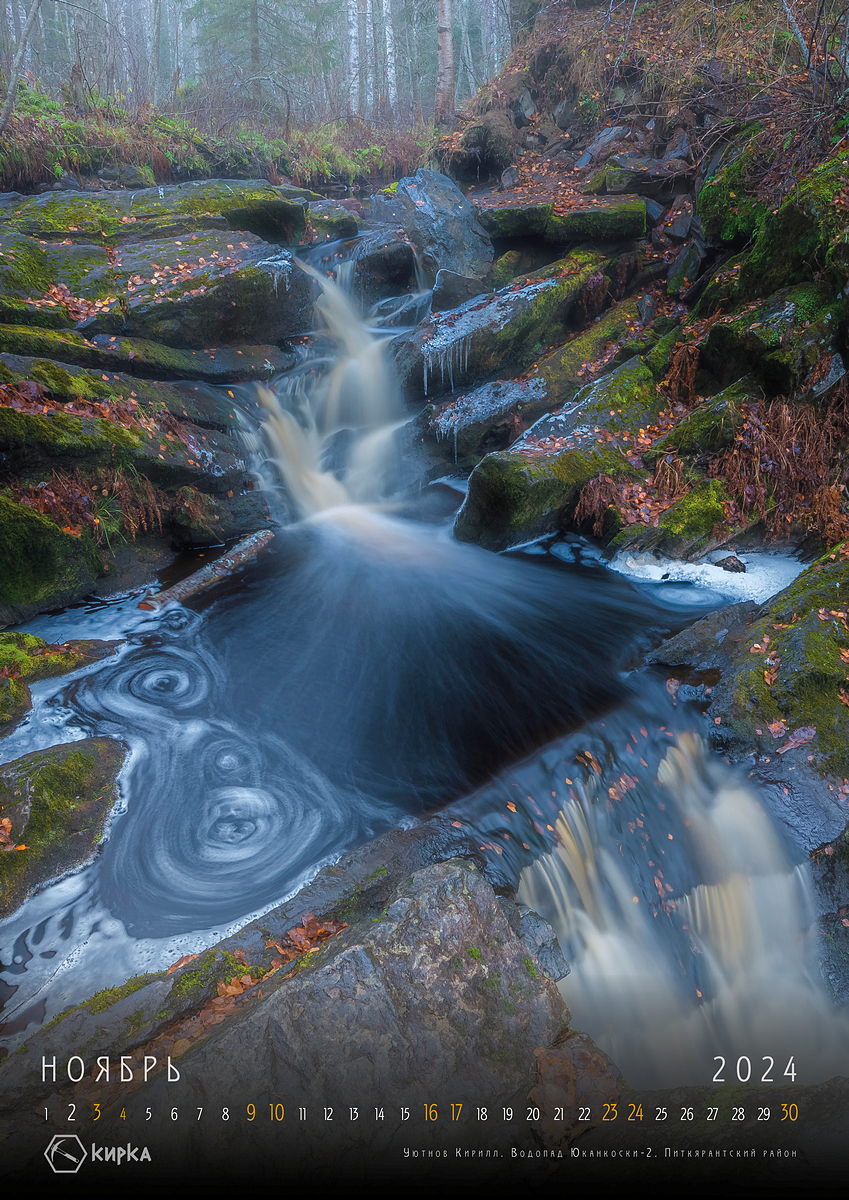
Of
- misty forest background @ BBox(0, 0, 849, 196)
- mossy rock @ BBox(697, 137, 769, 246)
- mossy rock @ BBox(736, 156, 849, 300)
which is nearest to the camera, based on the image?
mossy rock @ BBox(736, 156, 849, 300)

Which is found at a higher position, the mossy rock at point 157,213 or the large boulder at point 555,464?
the mossy rock at point 157,213

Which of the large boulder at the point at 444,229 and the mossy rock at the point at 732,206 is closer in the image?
the mossy rock at the point at 732,206

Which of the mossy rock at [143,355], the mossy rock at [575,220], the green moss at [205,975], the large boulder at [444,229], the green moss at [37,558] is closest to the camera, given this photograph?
the green moss at [205,975]

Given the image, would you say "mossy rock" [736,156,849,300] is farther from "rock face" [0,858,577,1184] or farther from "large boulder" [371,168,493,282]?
"rock face" [0,858,577,1184]

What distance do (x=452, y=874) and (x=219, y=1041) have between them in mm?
1202

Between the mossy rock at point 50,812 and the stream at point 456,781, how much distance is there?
106 millimetres

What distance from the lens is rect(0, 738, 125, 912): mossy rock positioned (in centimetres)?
350

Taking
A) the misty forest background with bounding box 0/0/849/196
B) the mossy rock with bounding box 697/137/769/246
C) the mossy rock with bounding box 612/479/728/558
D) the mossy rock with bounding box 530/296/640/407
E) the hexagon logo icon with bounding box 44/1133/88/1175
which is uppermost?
the misty forest background with bounding box 0/0/849/196

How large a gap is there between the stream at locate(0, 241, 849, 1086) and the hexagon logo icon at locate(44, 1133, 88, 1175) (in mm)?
774

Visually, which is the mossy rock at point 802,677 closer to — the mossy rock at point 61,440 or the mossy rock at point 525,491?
the mossy rock at point 525,491

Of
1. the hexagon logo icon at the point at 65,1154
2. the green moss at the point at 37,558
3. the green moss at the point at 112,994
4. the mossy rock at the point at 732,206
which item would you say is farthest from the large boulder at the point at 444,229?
the hexagon logo icon at the point at 65,1154

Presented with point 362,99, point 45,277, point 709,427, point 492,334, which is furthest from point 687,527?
point 362,99

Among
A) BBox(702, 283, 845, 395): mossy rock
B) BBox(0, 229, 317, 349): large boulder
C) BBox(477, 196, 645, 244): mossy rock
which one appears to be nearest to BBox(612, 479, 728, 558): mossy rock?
BBox(702, 283, 845, 395): mossy rock

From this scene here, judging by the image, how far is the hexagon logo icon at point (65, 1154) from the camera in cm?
203
